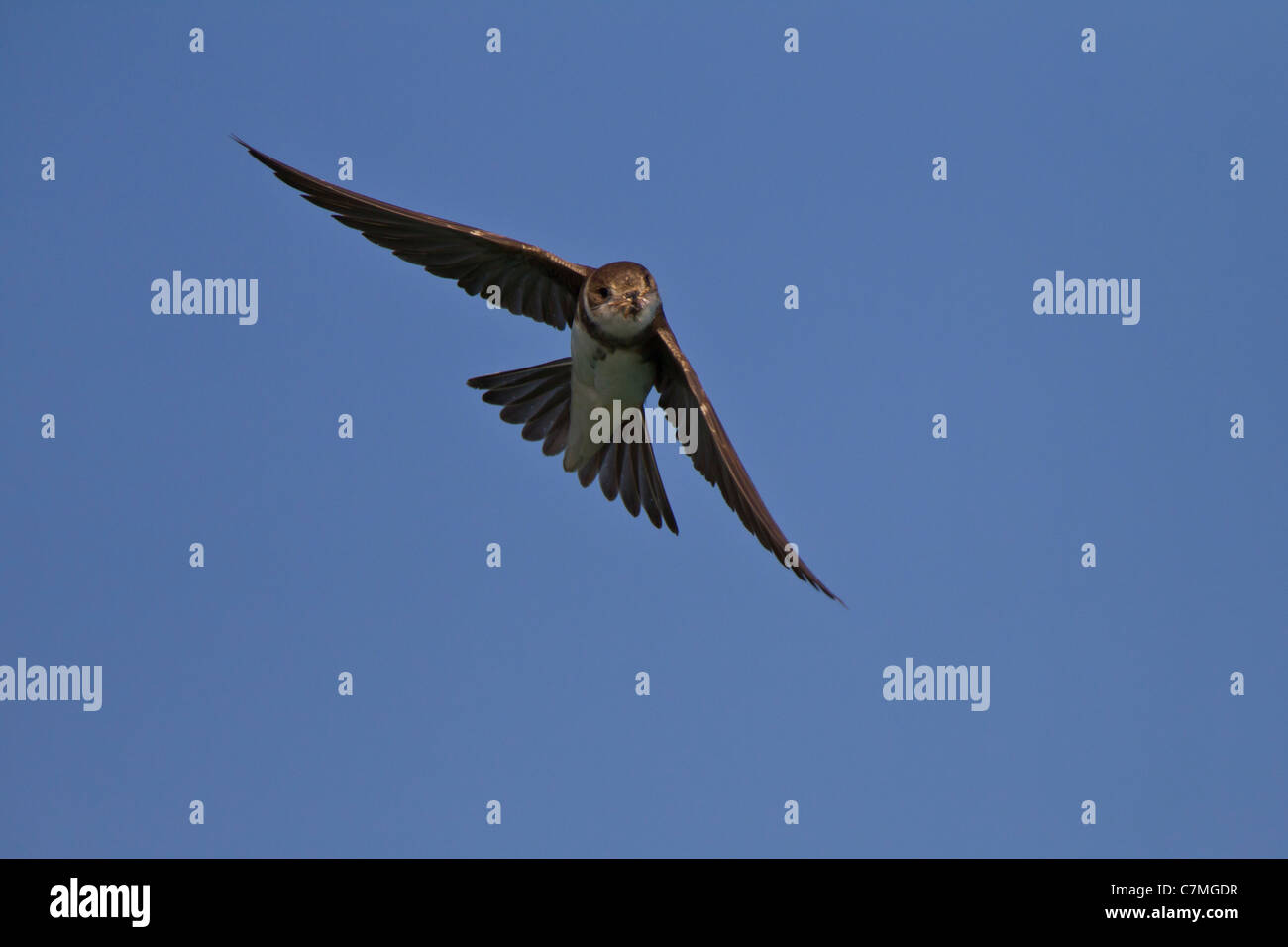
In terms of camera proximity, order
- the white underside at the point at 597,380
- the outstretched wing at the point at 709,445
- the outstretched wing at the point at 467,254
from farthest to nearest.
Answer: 1. the outstretched wing at the point at 467,254
2. the white underside at the point at 597,380
3. the outstretched wing at the point at 709,445

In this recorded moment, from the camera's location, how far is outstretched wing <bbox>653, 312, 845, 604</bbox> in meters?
10.5

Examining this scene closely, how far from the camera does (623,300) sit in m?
10.9

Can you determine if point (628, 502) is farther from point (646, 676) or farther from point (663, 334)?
point (646, 676)

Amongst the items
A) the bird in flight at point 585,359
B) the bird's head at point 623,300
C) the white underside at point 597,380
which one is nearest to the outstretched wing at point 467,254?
the bird in flight at point 585,359

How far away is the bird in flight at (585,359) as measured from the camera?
1097 cm

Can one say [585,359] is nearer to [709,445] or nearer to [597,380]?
[597,380]

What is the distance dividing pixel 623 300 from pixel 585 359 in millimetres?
720

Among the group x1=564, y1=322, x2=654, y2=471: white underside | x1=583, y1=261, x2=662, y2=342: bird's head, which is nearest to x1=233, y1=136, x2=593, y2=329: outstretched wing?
x1=564, y1=322, x2=654, y2=471: white underside

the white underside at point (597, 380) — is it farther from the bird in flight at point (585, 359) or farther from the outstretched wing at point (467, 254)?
the outstretched wing at point (467, 254)

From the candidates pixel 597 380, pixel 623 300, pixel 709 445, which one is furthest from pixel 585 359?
pixel 709 445

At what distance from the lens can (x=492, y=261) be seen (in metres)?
12.2

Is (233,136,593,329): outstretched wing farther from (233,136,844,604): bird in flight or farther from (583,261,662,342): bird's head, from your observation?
(583,261,662,342): bird's head
